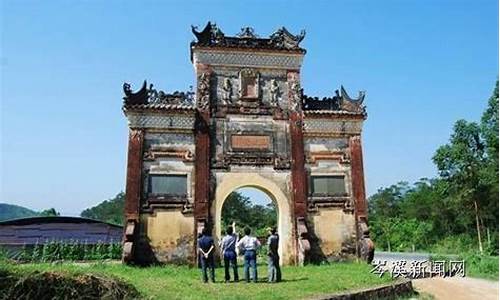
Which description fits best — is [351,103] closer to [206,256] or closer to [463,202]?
[206,256]

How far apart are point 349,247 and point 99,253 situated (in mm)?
11491

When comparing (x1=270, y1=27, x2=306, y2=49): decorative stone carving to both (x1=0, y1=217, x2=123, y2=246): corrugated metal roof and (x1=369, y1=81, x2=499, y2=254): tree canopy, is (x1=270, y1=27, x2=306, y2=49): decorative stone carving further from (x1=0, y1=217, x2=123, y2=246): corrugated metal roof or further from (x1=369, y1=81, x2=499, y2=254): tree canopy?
(x1=369, y1=81, x2=499, y2=254): tree canopy

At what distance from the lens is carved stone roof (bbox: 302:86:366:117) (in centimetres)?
1653

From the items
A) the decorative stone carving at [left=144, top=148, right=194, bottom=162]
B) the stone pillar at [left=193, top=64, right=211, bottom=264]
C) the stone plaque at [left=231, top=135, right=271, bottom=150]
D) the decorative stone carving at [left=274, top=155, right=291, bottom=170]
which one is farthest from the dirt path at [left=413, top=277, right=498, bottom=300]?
the decorative stone carving at [left=144, top=148, right=194, bottom=162]

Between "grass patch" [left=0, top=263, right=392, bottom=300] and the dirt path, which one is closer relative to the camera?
"grass patch" [left=0, top=263, right=392, bottom=300]

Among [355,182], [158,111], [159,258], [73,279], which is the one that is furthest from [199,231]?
[73,279]

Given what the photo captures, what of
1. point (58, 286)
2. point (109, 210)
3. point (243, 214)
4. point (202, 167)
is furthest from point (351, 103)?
point (109, 210)

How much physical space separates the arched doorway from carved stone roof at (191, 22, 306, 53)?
186 inches

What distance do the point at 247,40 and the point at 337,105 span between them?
415cm

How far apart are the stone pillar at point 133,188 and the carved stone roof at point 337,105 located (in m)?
6.01

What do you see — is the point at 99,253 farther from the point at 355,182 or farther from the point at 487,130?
the point at 487,130

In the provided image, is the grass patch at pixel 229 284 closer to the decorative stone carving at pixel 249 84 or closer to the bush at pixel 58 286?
the bush at pixel 58 286

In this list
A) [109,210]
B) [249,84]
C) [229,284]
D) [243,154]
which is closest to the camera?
[229,284]

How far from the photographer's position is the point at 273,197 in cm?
1572
